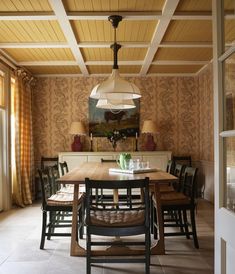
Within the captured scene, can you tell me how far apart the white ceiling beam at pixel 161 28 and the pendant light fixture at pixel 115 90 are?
1.70 ft

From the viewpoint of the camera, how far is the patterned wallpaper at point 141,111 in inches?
265

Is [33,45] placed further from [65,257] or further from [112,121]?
[65,257]

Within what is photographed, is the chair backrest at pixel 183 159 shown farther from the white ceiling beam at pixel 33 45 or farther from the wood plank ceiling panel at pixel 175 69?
the white ceiling beam at pixel 33 45

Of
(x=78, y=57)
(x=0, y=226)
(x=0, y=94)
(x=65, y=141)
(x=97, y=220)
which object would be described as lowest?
(x=0, y=226)

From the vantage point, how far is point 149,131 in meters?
6.32

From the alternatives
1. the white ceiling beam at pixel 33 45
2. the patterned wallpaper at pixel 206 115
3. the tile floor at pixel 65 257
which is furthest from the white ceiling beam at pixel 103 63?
the tile floor at pixel 65 257

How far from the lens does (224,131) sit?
148 centimetres

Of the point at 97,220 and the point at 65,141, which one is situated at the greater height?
the point at 65,141

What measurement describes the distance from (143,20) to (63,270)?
2.85 m

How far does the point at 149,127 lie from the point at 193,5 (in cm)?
318

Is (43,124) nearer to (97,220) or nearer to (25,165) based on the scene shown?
(25,165)

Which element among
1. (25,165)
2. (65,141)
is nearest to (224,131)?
(25,165)

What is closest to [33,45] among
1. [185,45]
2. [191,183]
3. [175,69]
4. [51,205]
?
[185,45]

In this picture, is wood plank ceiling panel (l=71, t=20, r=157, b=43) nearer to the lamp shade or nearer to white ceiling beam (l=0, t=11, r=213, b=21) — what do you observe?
white ceiling beam (l=0, t=11, r=213, b=21)
